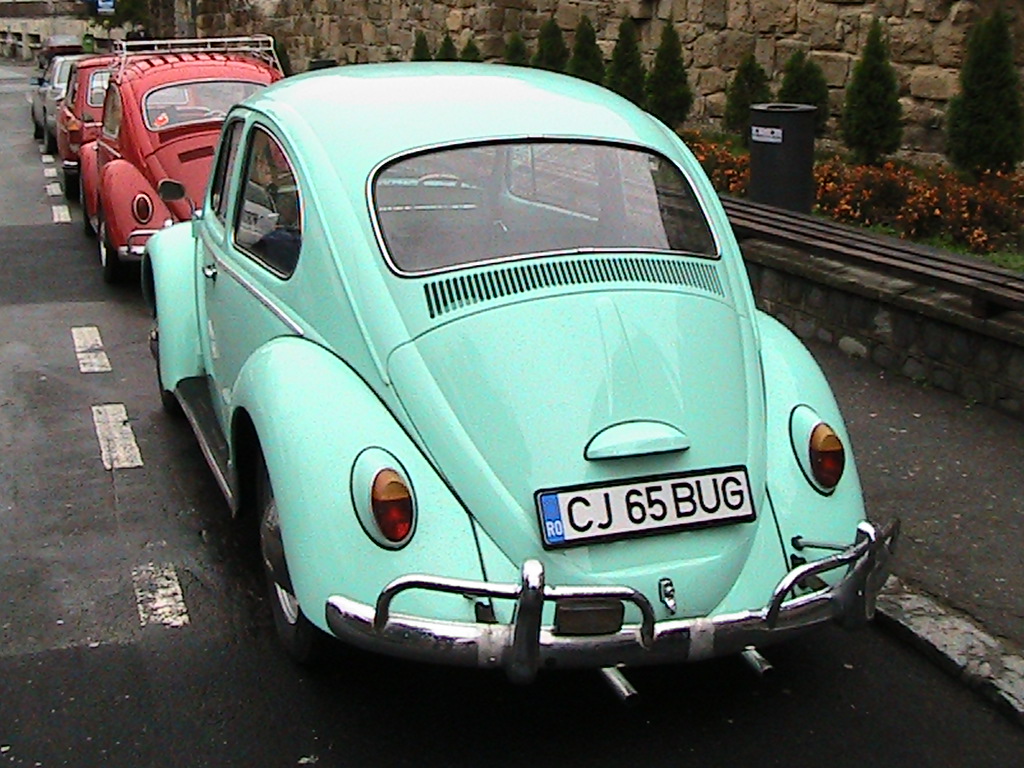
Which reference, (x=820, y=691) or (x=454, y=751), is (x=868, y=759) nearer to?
(x=820, y=691)

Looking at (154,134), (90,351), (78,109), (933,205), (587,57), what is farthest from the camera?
(587,57)

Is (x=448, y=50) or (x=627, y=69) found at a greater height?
(x=627, y=69)

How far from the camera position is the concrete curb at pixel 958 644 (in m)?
4.23

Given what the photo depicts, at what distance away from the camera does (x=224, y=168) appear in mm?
5957

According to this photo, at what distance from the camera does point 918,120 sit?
40.0 ft

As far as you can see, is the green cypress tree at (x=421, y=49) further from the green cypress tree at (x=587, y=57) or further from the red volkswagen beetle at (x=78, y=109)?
the red volkswagen beetle at (x=78, y=109)

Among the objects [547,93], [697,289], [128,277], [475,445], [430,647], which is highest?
[547,93]

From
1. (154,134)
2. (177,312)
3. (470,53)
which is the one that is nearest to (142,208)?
(154,134)

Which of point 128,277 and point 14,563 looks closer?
point 14,563

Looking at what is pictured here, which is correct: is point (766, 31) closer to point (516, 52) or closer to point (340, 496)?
point (516, 52)

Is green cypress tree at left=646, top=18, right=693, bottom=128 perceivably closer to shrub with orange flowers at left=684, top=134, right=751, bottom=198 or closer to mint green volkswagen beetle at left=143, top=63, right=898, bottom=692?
shrub with orange flowers at left=684, top=134, right=751, bottom=198

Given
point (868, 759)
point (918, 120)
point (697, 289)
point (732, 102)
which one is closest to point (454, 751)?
point (868, 759)

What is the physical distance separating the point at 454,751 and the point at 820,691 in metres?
1.17

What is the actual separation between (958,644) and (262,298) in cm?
257
